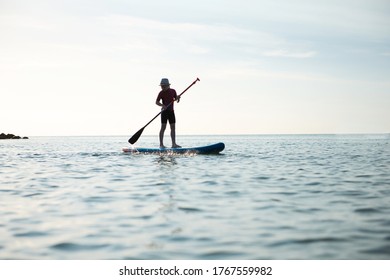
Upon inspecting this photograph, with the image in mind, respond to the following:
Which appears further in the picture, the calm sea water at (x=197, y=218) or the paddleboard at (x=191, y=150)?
the paddleboard at (x=191, y=150)

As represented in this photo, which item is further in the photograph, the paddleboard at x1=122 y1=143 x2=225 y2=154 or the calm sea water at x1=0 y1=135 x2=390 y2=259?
the paddleboard at x1=122 y1=143 x2=225 y2=154

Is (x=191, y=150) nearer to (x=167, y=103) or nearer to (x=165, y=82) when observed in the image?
(x=167, y=103)

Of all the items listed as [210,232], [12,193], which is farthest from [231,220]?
[12,193]

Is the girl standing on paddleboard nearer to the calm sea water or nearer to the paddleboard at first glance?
the paddleboard

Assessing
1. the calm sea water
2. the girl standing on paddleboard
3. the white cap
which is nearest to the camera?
the calm sea water

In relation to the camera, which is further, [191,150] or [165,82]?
[191,150]

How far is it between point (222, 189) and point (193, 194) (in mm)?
725

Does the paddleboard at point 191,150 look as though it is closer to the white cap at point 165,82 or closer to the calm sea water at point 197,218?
the white cap at point 165,82

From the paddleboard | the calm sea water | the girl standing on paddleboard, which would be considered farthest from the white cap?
the calm sea water

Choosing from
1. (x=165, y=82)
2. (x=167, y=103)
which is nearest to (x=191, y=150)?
(x=167, y=103)

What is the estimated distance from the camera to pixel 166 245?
3.71 meters

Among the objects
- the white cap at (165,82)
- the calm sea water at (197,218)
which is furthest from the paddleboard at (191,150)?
the calm sea water at (197,218)

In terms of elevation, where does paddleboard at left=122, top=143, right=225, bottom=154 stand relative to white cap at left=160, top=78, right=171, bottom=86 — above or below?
below
